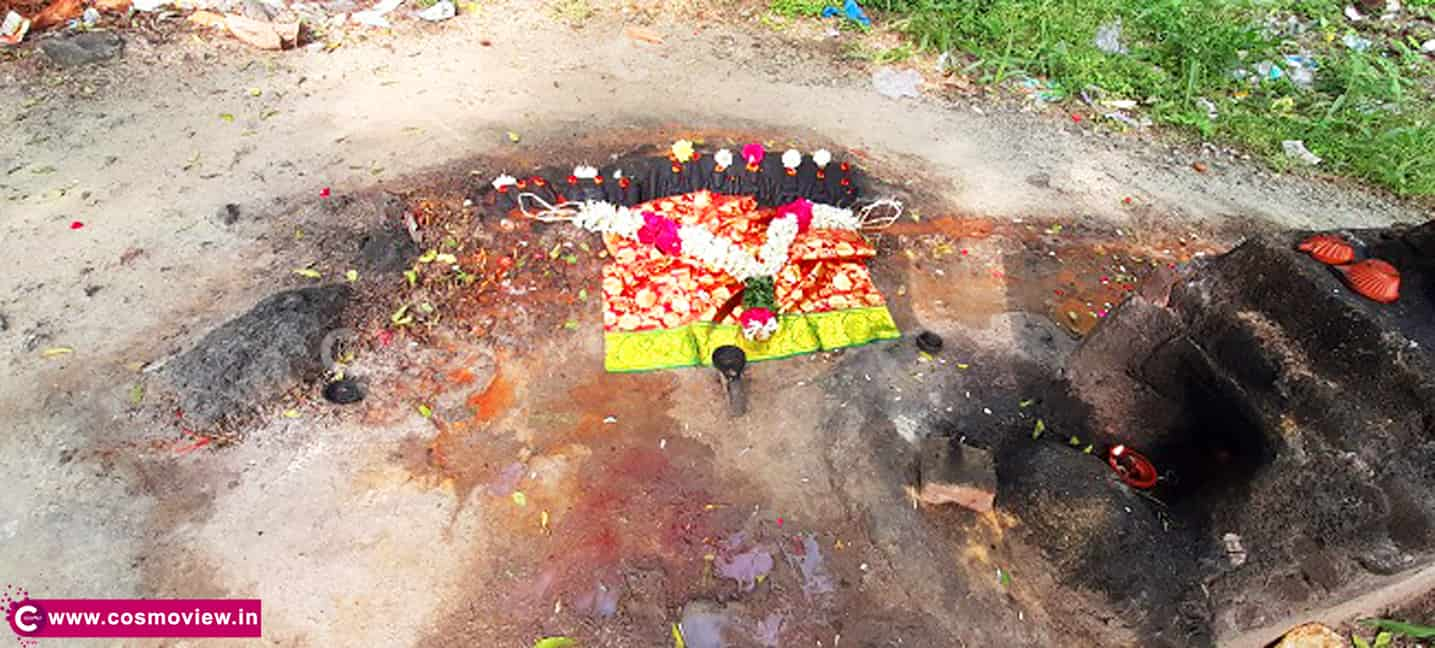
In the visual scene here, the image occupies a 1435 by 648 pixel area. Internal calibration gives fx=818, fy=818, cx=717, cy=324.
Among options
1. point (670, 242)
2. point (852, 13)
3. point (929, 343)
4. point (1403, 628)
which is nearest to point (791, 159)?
point (670, 242)

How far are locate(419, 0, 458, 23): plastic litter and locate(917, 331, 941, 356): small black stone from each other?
246 inches

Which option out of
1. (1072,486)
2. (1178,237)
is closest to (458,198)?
(1072,486)

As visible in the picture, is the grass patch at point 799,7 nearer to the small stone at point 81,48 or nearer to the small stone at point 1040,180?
the small stone at point 1040,180

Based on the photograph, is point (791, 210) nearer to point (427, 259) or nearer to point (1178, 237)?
point (427, 259)

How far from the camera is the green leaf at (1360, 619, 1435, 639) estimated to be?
4078 mm

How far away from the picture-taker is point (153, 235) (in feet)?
19.0

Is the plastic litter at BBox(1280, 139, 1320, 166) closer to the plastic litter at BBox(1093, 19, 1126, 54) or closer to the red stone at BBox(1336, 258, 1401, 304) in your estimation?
the plastic litter at BBox(1093, 19, 1126, 54)

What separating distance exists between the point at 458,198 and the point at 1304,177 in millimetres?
7587

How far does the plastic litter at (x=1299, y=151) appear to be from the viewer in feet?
25.6

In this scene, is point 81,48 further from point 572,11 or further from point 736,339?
point 736,339

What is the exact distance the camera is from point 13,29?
763 cm

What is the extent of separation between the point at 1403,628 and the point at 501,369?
5061mm

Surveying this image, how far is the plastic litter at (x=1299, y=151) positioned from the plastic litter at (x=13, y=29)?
1200 cm

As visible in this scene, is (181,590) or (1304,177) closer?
(181,590)
